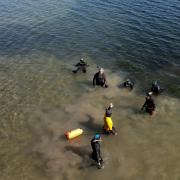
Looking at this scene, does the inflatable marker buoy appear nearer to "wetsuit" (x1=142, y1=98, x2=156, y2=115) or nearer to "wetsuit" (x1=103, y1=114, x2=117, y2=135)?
"wetsuit" (x1=103, y1=114, x2=117, y2=135)

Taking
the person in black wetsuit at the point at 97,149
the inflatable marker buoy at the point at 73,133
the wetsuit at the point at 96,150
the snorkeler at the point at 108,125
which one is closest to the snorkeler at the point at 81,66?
the snorkeler at the point at 108,125

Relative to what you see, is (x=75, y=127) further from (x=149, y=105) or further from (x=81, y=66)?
(x=81, y=66)

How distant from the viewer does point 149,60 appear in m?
31.6

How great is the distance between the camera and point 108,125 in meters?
21.3

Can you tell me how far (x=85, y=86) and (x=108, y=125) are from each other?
24.3ft

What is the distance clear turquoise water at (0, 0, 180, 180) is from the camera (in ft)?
64.7

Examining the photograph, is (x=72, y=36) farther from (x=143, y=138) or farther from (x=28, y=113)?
(x=143, y=138)

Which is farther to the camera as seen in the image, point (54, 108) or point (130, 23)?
point (130, 23)

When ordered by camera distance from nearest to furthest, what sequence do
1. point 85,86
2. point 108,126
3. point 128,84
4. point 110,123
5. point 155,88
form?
point 110,123 < point 108,126 < point 155,88 < point 128,84 < point 85,86

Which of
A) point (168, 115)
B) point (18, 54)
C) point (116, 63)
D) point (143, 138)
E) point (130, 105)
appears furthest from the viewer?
point (18, 54)

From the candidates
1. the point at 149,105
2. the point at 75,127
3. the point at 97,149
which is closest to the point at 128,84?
the point at 149,105

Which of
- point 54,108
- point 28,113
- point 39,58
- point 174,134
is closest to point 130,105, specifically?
point 174,134

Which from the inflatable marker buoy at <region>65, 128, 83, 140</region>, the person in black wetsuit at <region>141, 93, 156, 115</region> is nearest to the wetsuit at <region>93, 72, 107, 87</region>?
the person in black wetsuit at <region>141, 93, 156, 115</region>

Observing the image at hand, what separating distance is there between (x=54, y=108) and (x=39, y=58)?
383 inches
